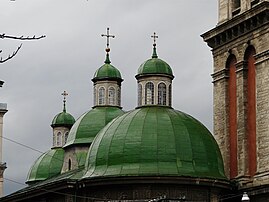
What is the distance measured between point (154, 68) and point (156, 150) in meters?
6.92

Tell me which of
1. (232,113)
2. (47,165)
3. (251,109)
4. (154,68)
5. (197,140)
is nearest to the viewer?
(197,140)

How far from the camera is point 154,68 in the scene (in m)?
60.5

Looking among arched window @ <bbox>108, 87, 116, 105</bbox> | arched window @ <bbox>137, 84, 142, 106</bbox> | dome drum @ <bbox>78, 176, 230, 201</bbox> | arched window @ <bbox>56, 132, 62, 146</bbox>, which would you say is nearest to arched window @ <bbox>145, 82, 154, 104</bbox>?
arched window @ <bbox>137, 84, 142, 106</bbox>

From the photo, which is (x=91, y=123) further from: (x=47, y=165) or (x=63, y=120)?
(x=63, y=120)

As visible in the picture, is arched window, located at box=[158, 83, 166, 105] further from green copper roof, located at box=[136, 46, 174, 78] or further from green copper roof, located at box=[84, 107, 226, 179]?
green copper roof, located at box=[84, 107, 226, 179]

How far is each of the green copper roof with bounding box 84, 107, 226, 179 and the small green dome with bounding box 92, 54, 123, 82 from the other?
13.6 metres

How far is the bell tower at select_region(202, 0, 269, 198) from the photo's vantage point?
185ft

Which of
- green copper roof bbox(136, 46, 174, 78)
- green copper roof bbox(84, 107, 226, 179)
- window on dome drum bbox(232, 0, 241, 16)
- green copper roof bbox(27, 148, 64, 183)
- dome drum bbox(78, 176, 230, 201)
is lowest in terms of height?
dome drum bbox(78, 176, 230, 201)

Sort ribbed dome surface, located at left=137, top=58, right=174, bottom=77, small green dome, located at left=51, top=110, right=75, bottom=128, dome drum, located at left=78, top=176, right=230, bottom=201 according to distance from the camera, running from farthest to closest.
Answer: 1. small green dome, located at left=51, top=110, right=75, bottom=128
2. ribbed dome surface, located at left=137, top=58, right=174, bottom=77
3. dome drum, located at left=78, top=176, right=230, bottom=201

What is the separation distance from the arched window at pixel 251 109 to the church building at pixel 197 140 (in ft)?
0.19

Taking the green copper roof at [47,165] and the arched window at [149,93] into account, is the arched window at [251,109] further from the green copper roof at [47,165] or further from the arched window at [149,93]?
the green copper roof at [47,165]

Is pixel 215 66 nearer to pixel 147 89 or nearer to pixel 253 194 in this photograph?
pixel 147 89

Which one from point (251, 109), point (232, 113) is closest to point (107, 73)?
point (232, 113)

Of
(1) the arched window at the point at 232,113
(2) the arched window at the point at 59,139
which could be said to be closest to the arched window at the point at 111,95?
(2) the arched window at the point at 59,139
